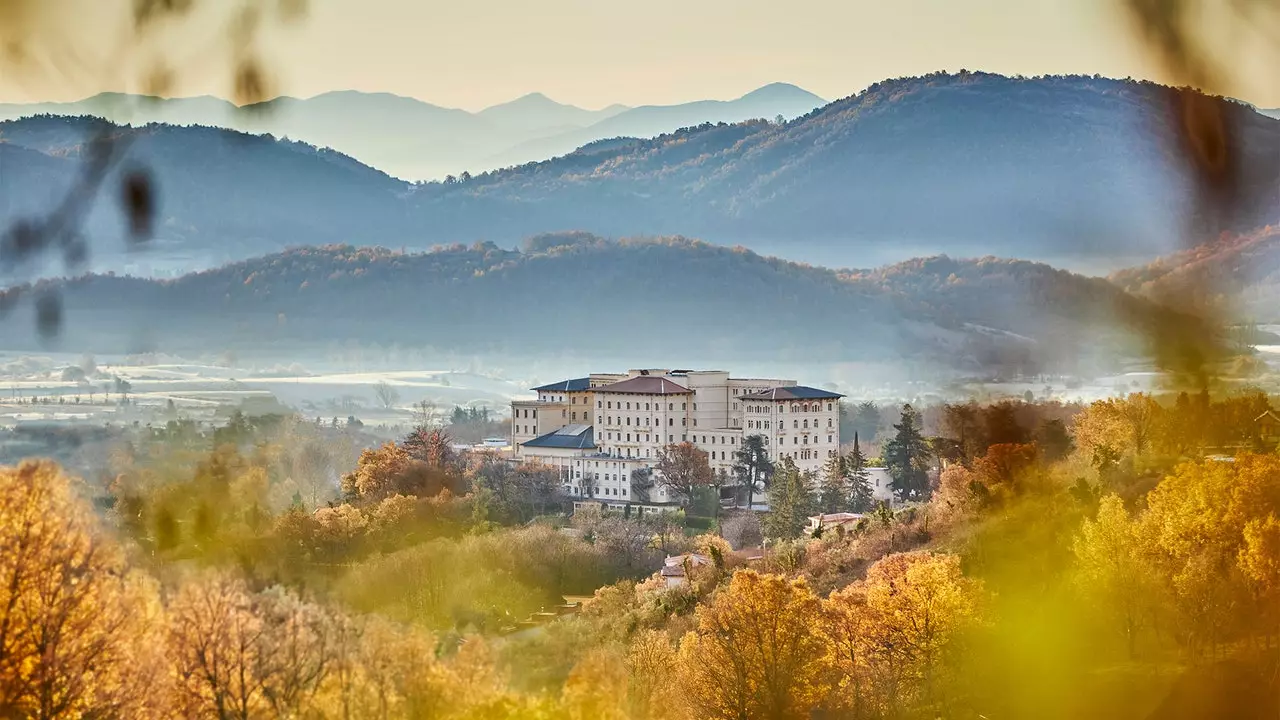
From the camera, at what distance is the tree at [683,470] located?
38156 millimetres

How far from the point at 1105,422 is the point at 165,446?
12441 millimetres

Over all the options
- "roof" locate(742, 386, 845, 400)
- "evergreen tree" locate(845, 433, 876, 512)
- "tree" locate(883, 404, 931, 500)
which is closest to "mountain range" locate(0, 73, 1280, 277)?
"tree" locate(883, 404, 931, 500)

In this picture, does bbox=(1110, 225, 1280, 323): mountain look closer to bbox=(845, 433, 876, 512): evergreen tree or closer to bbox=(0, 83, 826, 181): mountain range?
bbox=(845, 433, 876, 512): evergreen tree

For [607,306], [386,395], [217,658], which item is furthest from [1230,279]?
[607,306]

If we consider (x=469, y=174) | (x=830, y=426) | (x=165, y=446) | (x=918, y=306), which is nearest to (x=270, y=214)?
(x=469, y=174)

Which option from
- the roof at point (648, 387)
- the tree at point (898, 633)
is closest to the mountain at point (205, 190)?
the roof at point (648, 387)

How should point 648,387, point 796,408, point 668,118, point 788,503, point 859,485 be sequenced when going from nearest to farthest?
point 788,503 → point 859,485 → point 796,408 → point 648,387 → point 668,118

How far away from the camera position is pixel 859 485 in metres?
35.2

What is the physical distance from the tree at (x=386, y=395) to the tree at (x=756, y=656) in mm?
29672

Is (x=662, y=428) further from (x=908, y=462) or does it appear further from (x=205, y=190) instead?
(x=205, y=190)

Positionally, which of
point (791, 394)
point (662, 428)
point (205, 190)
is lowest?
point (662, 428)

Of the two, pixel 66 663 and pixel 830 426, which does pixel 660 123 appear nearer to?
pixel 830 426

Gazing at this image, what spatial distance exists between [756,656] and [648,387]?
24494mm

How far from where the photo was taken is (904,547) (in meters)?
24.3
